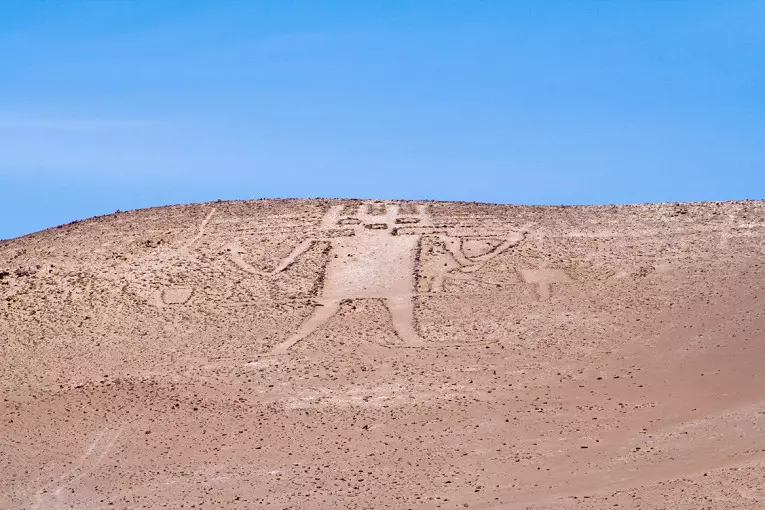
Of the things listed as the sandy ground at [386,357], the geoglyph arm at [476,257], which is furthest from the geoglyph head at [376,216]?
the geoglyph arm at [476,257]

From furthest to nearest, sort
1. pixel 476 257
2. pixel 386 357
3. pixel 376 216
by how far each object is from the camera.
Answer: pixel 376 216 < pixel 476 257 < pixel 386 357

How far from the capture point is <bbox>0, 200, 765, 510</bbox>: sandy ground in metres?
19.7

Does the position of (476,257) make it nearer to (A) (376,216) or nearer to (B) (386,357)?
(A) (376,216)

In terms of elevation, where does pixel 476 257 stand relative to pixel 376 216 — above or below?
below

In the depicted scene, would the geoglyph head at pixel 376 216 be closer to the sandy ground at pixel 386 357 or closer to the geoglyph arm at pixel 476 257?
the sandy ground at pixel 386 357

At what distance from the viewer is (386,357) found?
86.2 ft

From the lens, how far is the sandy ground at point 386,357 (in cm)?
1966

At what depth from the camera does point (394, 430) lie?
2223cm

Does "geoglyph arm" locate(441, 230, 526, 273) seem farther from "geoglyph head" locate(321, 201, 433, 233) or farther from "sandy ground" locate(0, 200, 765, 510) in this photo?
"geoglyph head" locate(321, 201, 433, 233)

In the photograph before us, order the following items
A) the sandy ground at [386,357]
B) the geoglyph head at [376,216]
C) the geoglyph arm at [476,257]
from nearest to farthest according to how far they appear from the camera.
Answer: the sandy ground at [386,357] < the geoglyph arm at [476,257] < the geoglyph head at [376,216]

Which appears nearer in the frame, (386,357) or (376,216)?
(386,357)

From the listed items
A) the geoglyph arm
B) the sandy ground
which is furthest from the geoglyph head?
the geoglyph arm

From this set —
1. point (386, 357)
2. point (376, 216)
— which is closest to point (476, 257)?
point (376, 216)

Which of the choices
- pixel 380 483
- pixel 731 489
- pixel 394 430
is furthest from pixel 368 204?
pixel 731 489
